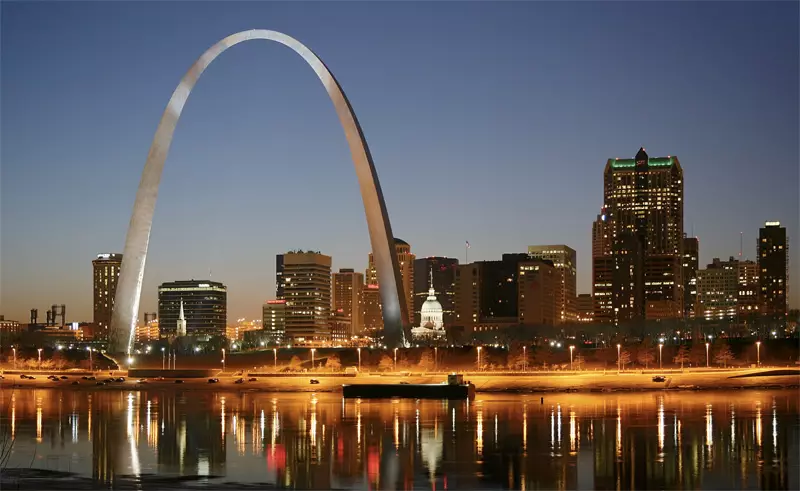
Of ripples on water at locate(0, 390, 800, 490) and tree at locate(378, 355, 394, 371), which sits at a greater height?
ripples on water at locate(0, 390, 800, 490)

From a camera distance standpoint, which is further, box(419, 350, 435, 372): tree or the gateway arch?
box(419, 350, 435, 372): tree

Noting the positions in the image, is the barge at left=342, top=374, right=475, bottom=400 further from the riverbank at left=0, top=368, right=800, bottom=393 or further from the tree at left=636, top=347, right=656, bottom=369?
the tree at left=636, top=347, right=656, bottom=369

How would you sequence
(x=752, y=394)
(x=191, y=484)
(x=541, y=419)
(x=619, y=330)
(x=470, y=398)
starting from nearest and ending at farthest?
1. (x=191, y=484)
2. (x=541, y=419)
3. (x=470, y=398)
4. (x=752, y=394)
5. (x=619, y=330)

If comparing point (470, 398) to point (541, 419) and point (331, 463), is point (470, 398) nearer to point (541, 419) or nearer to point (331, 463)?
point (541, 419)

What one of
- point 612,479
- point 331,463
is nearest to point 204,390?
point 331,463

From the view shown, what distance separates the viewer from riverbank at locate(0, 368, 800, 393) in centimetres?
6694

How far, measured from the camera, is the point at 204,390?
224 ft

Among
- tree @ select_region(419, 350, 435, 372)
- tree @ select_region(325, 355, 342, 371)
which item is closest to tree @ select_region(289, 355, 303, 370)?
tree @ select_region(325, 355, 342, 371)

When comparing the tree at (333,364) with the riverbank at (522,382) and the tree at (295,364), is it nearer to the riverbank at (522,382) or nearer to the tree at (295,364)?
the tree at (295,364)

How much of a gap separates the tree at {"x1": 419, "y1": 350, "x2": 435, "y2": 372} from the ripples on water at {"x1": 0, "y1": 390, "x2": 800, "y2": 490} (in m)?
33.0

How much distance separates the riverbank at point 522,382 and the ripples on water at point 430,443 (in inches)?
587

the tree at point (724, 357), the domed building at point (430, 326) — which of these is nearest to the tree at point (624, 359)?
the tree at point (724, 357)

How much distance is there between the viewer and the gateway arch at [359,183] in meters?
73.5

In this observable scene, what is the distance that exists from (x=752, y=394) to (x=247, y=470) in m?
38.9
